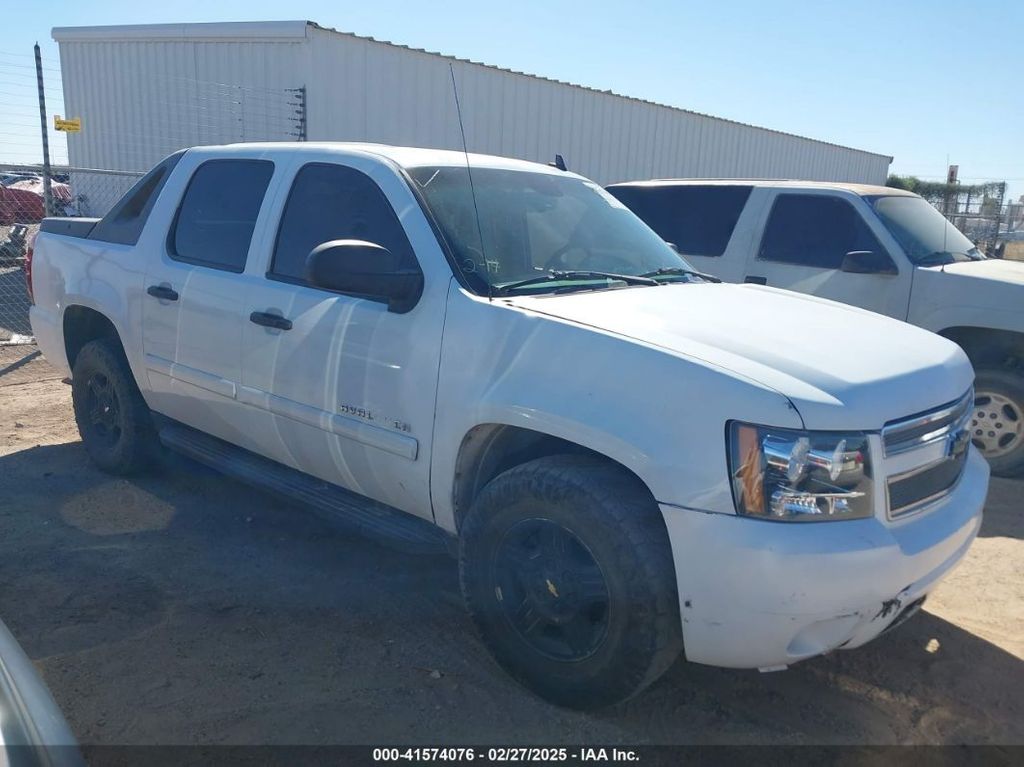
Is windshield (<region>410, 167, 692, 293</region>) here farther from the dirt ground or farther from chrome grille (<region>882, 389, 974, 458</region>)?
the dirt ground

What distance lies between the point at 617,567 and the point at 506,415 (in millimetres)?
656

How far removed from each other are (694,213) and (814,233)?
3.46ft

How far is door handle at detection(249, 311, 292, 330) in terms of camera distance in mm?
3713

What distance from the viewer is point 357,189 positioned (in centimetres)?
374

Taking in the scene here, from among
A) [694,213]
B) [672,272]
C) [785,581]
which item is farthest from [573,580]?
[694,213]

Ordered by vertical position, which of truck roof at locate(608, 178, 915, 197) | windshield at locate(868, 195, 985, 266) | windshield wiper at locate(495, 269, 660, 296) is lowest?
windshield wiper at locate(495, 269, 660, 296)

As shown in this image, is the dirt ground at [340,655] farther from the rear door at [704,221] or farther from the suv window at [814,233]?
the rear door at [704,221]

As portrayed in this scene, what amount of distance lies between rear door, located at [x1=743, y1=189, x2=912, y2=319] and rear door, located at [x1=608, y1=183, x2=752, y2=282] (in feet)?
0.55

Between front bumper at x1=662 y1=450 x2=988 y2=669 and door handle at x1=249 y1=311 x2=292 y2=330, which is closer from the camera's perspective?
front bumper at x1=662 y1=450 x2=988 y2=669

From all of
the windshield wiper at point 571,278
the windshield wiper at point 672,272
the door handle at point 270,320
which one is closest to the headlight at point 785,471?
the windshield wiper at point 571,278

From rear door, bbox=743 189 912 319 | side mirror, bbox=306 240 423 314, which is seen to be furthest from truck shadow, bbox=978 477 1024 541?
Result: side mirror, bbox=306 240 423 314

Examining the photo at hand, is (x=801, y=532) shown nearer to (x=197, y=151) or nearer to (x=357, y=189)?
(x=357, y=189)

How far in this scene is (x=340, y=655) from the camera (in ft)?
10.8

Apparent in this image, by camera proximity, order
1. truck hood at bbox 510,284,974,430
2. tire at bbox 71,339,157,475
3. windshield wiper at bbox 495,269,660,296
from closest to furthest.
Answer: truck hood at bbox 510,284,974,430
windshield wiper at bbox 495,269,660,296
tire at bbox 71,339,157,475
